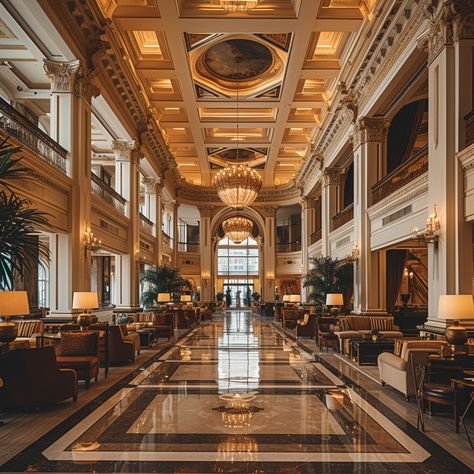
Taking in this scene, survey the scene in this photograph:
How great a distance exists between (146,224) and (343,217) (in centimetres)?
709

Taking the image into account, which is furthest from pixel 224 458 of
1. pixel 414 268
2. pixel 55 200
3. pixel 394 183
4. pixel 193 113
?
pixel 193 113

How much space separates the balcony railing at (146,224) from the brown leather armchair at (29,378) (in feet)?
42.3

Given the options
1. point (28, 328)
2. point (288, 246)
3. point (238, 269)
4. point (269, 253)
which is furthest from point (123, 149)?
point (238, 269)

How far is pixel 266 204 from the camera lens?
29.2 meters

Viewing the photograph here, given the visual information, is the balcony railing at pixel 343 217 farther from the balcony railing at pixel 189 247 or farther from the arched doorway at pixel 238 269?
the arched doorway at pixel 238 269

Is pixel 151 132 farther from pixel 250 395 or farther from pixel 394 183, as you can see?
pixel 250 395

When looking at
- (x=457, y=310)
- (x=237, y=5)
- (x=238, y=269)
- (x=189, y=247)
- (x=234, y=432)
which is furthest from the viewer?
(x=238, y=269)

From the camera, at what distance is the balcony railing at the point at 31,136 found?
27.3 ft

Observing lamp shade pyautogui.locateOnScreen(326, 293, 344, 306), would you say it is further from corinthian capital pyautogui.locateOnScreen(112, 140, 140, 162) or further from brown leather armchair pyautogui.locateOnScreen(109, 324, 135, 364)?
corinthian capital pyautogui.locateOnScreen(112, 140, 140, 162)

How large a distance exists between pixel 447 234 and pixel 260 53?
28.0 ft

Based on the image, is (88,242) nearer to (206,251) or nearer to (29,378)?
(29,378)

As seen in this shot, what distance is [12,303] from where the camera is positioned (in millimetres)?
5691

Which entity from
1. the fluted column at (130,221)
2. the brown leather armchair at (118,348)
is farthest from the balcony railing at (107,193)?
the brown leather armchair at (118,348)

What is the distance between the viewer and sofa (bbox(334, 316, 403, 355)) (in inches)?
435
